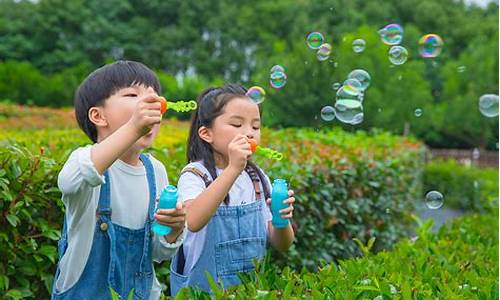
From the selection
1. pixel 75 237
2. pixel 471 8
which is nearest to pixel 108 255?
pixel 75 237

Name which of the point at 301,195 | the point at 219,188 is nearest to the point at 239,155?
the point at 219,188

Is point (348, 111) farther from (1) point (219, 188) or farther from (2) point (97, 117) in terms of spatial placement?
(2) point (97, 117)

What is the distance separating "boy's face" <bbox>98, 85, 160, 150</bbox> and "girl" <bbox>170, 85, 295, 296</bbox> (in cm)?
31

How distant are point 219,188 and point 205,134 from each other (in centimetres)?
42

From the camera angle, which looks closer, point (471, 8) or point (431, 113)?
point (431, 113)

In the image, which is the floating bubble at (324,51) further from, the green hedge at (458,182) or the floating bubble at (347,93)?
the green hedge at (458,182)

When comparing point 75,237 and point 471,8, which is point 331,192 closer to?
point 75,237

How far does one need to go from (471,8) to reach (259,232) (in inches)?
1639

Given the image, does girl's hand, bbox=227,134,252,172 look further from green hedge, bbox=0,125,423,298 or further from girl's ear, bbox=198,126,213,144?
green hedge, bbox=0,125,423,298

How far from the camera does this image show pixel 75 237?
2.30m

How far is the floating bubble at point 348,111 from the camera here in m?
3.96

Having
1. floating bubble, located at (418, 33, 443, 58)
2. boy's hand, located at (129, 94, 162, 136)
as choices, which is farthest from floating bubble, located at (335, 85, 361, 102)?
boy's hand, located at (129, 94, 162, 136)

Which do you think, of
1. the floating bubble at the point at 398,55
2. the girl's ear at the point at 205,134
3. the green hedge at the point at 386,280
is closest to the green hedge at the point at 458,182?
the floating bubble at the point at 398,55

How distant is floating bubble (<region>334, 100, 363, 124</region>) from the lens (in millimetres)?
3965
